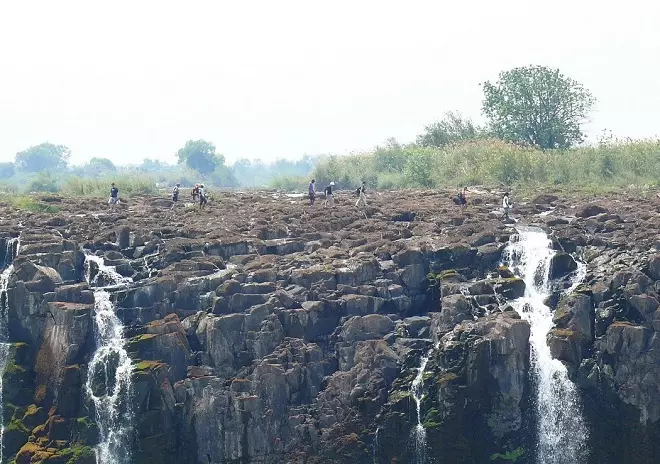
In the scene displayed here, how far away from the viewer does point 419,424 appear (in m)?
47.7

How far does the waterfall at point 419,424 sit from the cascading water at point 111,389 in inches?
442

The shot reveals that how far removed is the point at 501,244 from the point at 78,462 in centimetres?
2123

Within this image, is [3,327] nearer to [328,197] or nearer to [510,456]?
[510,456]

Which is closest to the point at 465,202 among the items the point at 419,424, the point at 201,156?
the point at 419,424

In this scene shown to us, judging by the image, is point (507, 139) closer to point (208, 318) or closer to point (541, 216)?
point (541, 216)

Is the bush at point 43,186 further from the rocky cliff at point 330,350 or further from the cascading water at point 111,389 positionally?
the cascading water at point 111,389

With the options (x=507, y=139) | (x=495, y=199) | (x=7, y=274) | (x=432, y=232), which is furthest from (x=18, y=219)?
(x=507, y=139)

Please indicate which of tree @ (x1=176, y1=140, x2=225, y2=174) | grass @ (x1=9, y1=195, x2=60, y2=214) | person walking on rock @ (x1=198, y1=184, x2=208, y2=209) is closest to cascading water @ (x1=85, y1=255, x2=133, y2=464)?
grass @ (x1=9, y1=195, x2=60, y2=214)

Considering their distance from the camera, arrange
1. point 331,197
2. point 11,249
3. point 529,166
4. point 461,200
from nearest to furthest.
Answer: point 11,249 → point 461,200 → point 331,197 → point 529,166

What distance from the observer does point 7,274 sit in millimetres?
53688

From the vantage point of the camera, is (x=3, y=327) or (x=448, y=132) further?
(x=448, y=132)

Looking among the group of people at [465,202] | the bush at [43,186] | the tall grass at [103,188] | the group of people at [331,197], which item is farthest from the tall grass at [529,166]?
the bush at [43,186]

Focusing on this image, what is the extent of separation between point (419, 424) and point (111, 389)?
40.6ft

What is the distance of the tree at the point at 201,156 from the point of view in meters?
178
